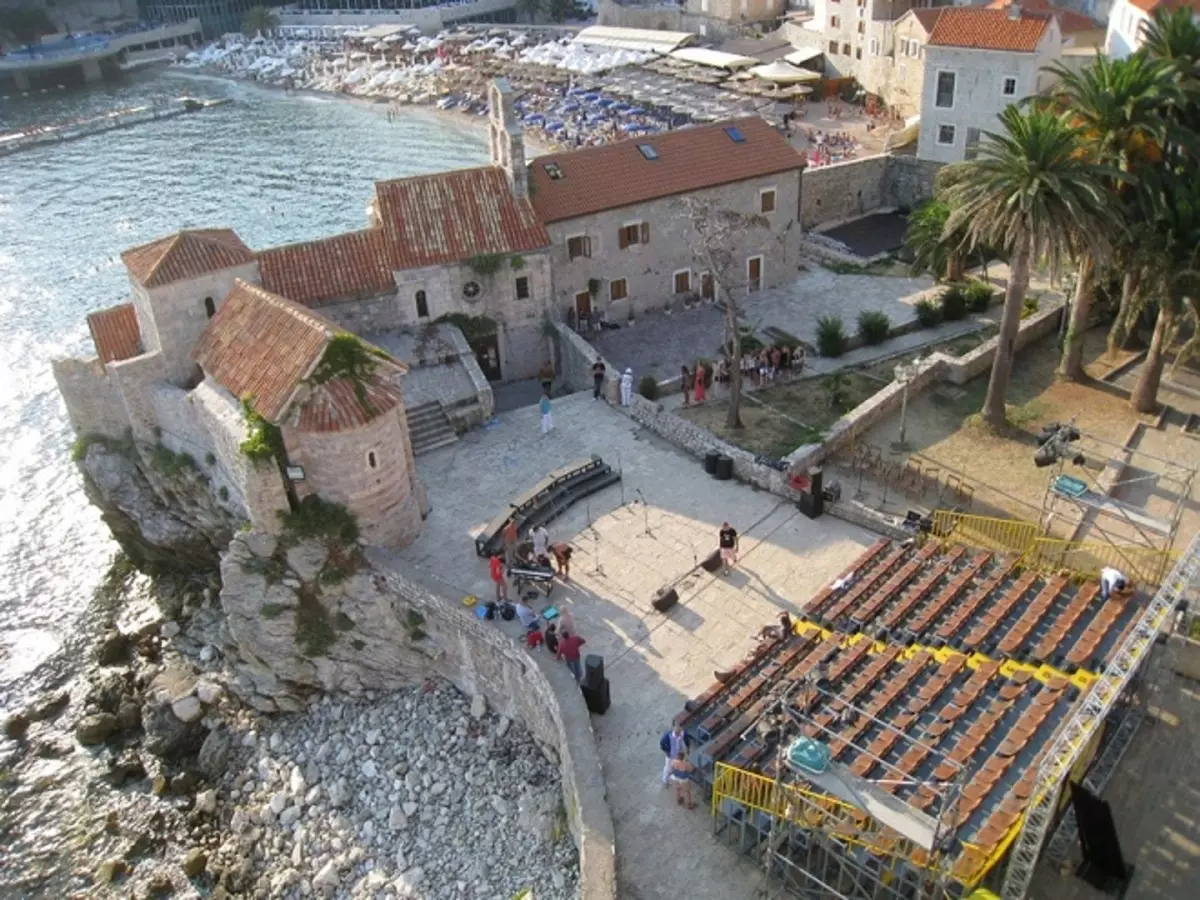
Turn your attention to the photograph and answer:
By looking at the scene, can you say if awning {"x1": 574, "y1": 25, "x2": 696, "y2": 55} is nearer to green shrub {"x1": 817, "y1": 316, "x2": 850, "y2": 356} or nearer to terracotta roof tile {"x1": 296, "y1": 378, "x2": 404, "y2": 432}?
green shrub {"x1": 817, "y1": 316, "x2": 850, "y2": 356}

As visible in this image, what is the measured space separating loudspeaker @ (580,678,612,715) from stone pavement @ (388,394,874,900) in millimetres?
359

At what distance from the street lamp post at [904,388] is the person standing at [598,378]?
1080 cm

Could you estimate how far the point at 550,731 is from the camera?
26656 mm

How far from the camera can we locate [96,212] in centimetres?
8112

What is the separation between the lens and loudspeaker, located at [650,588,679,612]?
28922mm

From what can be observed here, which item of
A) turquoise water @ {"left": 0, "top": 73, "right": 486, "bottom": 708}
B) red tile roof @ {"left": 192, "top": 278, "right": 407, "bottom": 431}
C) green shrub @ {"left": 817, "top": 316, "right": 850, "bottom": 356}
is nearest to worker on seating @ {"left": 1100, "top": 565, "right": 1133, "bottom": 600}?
green shrub @ {"left": 817, "top": 316, "right": 850, "bottom": 356}

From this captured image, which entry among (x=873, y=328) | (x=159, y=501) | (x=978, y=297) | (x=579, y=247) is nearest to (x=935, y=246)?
(x=978, y=297)

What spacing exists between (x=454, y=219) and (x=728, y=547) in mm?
19200

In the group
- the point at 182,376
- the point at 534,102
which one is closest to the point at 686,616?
the point at 182,376

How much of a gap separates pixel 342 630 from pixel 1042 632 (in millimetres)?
19574

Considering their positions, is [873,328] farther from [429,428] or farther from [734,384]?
[429,428]

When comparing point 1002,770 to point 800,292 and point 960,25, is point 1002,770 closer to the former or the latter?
point 800,292

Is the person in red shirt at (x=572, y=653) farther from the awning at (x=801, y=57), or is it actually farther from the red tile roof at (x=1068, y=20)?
the awning at (x=801, y=57)

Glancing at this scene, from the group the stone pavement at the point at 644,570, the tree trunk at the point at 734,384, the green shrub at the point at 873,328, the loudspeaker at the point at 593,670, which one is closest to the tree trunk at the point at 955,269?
the green shrub at the point at 873,328
